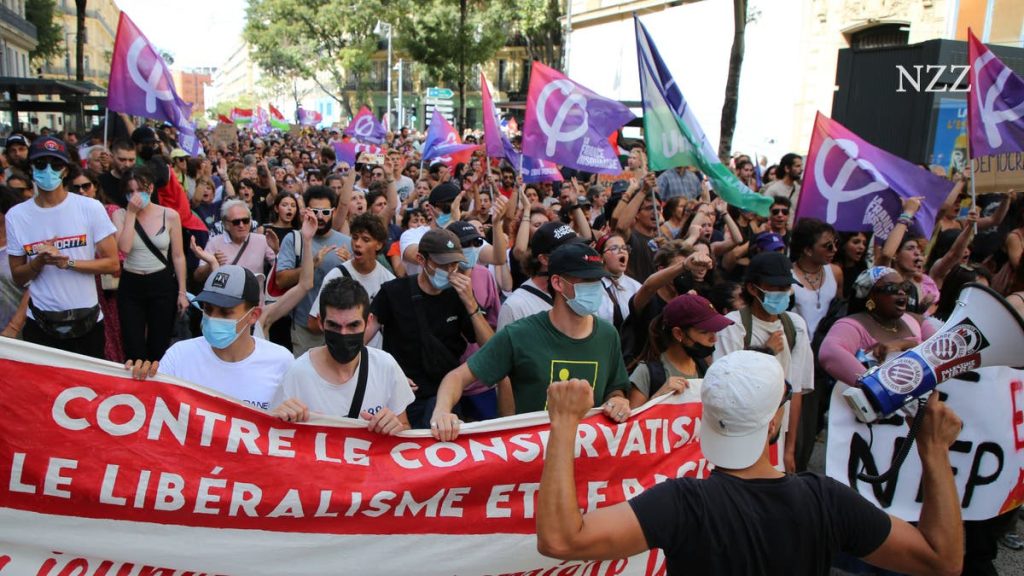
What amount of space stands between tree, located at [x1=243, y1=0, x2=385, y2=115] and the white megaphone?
47388mm

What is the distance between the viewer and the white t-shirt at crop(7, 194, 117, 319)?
15.6ft

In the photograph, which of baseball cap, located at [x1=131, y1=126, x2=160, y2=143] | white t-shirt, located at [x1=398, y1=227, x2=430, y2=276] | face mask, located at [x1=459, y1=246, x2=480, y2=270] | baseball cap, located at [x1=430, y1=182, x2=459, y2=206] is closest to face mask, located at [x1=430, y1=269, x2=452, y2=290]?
face mask, located at [x1=459, y1=246, x2=480, y2=270]

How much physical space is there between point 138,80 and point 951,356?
8.80m

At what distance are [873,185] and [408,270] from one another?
11.7ft

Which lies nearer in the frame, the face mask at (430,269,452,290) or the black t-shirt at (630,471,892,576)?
the black t-shirt at (630,471,892,576)

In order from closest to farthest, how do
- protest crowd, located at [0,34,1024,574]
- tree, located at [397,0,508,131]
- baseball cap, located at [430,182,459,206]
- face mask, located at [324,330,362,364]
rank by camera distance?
protest crowd, located at [0,34,1024,574] < face mask, located at [324,330,362,364] < baseball cap, located at [430,182,459,206] < tree, located at [397,0,508,131]

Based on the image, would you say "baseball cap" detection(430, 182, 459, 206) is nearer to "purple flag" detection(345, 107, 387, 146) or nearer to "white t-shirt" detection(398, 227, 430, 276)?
"white t-shirt" detection(398, 227, 430, 276)

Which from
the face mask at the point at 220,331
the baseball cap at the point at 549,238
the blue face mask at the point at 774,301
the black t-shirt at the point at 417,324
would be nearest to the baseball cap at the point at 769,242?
the blue face mask at the point at 774,301

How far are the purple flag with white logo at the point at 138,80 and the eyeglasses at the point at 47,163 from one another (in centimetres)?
449

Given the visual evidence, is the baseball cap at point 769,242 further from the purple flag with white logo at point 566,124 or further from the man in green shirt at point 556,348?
the man in green shirt at point 556,348

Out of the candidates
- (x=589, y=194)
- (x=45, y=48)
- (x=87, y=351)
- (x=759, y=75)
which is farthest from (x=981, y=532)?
(x=45, y=48)

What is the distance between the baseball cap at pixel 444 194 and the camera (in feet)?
23.9

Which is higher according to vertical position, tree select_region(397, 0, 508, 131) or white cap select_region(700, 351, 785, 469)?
tree select_region(397, 0, 508, 131)

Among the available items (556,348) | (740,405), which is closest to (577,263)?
(556,348)
